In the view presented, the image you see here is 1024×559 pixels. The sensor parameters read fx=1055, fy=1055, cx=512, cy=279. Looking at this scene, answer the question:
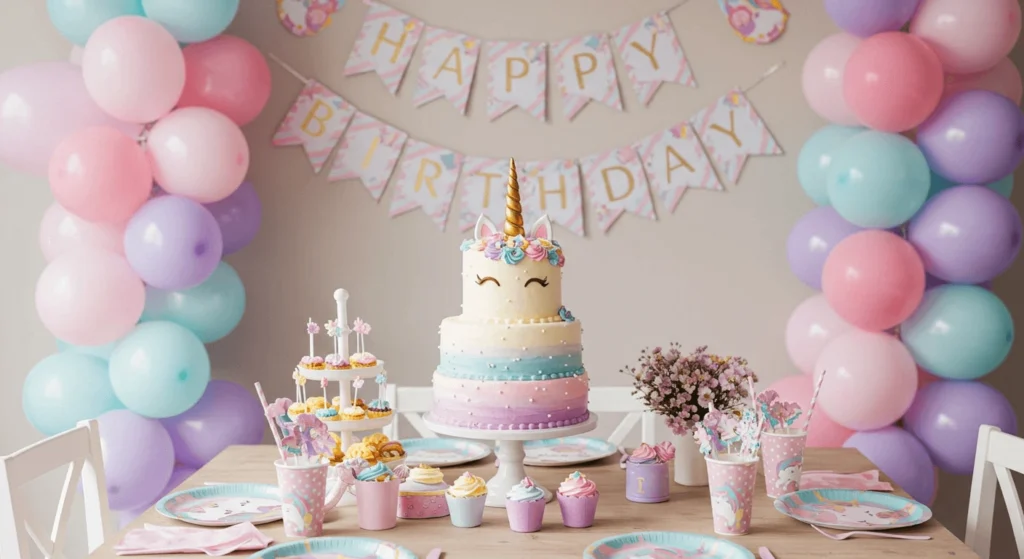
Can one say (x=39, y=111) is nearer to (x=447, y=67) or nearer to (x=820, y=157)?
(x=447, y=67)

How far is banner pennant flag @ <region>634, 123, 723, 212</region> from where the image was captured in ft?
11.2

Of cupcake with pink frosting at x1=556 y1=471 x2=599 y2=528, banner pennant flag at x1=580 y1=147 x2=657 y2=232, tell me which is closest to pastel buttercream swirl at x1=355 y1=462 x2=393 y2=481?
cupcake with pink frosting at x1=556 y1=471 x2=599 y2=528

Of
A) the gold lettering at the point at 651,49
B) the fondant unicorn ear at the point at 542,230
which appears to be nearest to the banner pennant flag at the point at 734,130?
the gold lettering at the point at 651,49

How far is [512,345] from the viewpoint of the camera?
1918mm

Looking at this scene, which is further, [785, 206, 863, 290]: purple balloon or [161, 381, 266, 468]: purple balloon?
[785, 206, 863, 290]: purple balloon

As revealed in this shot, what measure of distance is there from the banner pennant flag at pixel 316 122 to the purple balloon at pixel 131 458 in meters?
1.05

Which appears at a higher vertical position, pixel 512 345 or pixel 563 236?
pixel 563 236

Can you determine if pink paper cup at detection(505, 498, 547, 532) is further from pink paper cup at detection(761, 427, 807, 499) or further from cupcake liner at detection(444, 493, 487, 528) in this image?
pink paper cup at detection(761, 427, 807, 499)

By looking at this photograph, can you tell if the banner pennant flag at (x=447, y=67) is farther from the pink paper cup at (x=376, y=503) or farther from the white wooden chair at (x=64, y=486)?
the pink paper cup at (x=376, y=503)

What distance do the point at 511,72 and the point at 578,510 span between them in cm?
197

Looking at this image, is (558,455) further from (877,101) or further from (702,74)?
(702,74)

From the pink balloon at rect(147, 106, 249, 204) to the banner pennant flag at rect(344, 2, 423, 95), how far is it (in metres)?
0.70

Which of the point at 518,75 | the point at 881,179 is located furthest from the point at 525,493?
the point at 518,75

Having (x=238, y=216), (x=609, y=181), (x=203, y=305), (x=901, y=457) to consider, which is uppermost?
(x=609, y=181)
